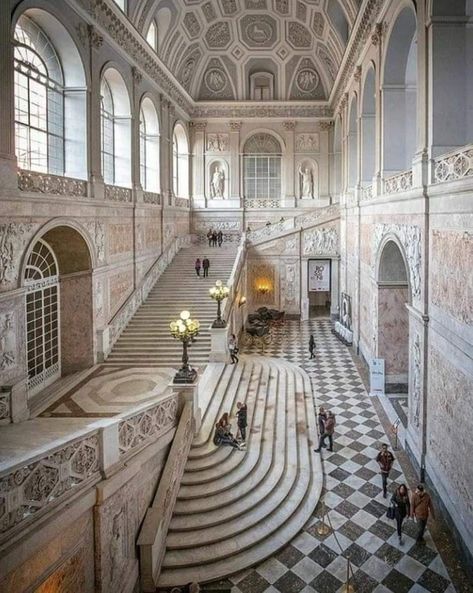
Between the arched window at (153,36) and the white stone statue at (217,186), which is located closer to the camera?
the arched window at (153,36)

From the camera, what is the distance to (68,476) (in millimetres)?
6773

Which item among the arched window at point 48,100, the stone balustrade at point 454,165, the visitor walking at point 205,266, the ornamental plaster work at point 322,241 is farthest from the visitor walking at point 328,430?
the ornamental plaster work at point 322,241

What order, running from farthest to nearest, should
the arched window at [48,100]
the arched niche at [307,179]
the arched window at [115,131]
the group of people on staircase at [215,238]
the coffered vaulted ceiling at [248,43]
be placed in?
the arched niche at [307,179] → the group of people on staircase at [215,238] → the coffered vaulted ceiling at [248,43] → the arched window at [115,131] → the arched window at [48,100]

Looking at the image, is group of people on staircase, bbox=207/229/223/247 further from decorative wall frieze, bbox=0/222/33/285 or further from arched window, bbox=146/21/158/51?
decorative wall frieze, bbox=0/222/33/285

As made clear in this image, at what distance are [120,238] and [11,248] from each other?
22.7 feet

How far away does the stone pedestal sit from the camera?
16.0 meters

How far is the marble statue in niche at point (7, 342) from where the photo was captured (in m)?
10.4

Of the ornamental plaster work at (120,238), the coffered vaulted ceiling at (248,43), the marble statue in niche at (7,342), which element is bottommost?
the marble statue in niche at (7,342)

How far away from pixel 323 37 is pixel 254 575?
79.3 ft

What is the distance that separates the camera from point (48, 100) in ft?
45.4

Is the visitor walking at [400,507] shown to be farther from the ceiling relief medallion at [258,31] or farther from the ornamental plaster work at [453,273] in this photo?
the ceiling relief medallion at [258,31]

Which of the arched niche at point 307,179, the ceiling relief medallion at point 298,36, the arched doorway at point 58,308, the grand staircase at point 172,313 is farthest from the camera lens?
the arched niche at point 307,179

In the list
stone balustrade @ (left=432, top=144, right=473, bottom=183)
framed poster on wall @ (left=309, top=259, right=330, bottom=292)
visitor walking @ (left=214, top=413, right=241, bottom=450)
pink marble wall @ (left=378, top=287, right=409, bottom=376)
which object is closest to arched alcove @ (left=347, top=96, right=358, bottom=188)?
framed poster on wall @ (left=309, top=259, right=330, bottom=292)

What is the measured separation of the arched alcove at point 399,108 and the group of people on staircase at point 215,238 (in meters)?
13.4
